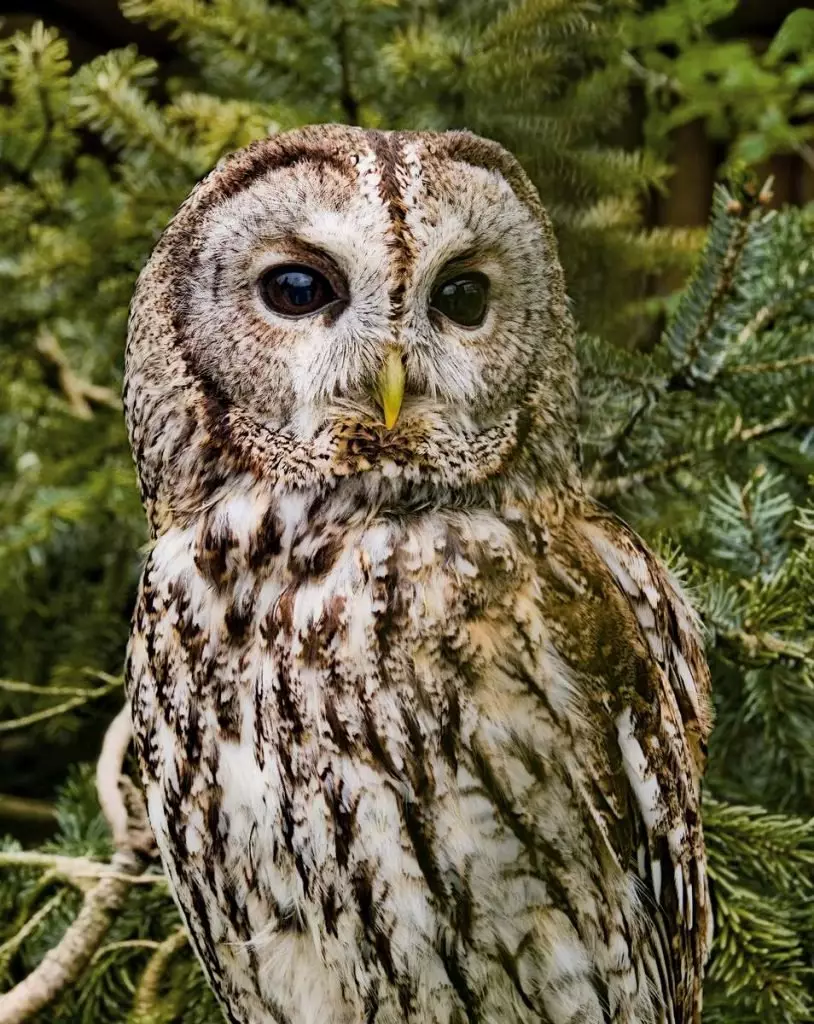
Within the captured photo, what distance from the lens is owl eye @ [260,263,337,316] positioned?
763 millimetres

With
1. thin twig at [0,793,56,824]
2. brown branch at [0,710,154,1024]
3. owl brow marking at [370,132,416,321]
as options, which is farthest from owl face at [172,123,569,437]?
thin twig at [0,793,56,824]

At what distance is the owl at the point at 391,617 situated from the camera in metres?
0.75

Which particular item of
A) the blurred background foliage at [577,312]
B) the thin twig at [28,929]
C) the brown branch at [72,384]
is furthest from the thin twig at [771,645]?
the brown branch at [72,384]

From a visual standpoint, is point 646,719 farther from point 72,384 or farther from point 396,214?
point 72,384

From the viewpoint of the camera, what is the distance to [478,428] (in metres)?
0.81

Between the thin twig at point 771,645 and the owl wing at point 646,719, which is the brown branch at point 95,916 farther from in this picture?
the thin twig at point 771,645

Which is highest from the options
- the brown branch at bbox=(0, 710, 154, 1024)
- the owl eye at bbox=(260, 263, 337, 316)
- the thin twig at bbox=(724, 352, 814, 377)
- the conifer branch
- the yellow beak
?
the owl eye at bbox=(260, 263, 337, 316)

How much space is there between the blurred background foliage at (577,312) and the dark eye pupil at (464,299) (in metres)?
0.18

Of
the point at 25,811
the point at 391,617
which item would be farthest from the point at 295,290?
the point at 25,811

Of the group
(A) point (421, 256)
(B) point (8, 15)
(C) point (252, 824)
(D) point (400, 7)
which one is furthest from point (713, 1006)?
(B) point (8, 15)

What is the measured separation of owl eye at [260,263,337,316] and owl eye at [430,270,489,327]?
0.08 m

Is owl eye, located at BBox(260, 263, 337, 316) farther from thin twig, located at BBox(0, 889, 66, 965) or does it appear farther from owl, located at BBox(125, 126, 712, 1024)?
thin twig, located at BBox(0, 889, 66, 965)

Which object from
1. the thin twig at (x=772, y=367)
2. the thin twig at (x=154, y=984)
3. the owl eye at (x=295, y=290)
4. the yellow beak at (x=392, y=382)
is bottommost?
the thin twig at (x=154, y=984)

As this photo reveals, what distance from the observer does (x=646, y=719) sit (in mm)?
823
